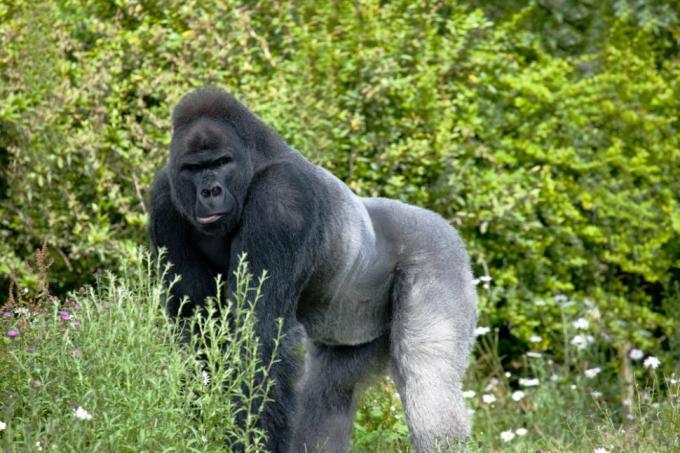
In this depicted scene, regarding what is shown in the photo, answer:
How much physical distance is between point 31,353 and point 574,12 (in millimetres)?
5048

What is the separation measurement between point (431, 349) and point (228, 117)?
3.53 ft

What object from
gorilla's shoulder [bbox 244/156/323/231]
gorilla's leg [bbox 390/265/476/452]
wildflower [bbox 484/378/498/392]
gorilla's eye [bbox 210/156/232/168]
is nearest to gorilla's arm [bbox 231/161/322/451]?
gorilla's shoulder [bbox 244/156/323/231]

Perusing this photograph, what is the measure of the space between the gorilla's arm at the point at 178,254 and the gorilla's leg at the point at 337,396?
0.70 metres

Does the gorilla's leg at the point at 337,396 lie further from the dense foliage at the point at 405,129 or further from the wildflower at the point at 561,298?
the wildflower at the point at 561,298

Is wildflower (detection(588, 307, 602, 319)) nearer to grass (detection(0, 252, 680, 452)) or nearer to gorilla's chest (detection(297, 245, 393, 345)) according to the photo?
grass (detection(0, 252, 680, 452))

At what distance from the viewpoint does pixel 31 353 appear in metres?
3.32

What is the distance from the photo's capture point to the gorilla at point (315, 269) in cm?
360

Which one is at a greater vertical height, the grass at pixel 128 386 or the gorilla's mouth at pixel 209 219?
the gorilla's mouth at pixel 209 219

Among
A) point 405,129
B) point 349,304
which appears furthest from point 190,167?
point 405,129

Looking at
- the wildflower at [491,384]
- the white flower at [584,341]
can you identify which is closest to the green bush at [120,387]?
the wildflower at [491,384]

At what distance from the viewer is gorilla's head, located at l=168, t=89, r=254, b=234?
3624mm

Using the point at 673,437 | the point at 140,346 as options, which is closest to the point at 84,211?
the point at 140,346

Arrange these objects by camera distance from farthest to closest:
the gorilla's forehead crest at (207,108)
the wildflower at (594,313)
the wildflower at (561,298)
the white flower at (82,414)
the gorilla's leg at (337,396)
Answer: the wildflower at (594,313)
the wildflower at (561,298)
the gorilla's leg at (337,396)
the gorilla's forehead crest at (207,108)
the white flower at (82,414)

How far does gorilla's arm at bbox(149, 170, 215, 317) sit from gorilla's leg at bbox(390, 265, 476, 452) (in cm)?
72
